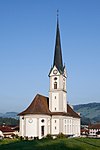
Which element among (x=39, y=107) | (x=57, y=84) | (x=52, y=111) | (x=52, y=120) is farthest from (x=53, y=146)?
(x=57, y=84)

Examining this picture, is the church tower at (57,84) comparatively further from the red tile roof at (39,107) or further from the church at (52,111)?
the red tile roof at (39,107)

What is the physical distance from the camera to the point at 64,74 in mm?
71688

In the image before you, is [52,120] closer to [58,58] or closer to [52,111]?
[52,111]

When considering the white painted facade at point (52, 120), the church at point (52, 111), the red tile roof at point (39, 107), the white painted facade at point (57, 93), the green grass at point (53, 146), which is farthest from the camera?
the white painted facade at point (57, 93)

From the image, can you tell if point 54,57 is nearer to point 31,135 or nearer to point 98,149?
point 31,135

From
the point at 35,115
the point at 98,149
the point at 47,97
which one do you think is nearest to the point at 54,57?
the point at 47,97

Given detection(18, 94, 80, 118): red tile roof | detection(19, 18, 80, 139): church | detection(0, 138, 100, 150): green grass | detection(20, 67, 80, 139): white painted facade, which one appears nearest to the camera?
detection(0, 138, 100, 150): green grass

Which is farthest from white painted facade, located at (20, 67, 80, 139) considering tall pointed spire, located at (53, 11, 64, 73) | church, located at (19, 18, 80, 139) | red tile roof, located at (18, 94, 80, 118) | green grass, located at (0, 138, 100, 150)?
green grass, located at (0, 138, 100, 150)

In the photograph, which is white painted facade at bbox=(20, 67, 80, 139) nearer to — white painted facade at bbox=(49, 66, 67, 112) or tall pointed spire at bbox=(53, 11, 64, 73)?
white painted facade at bbox=(49, 66, 67, 112)

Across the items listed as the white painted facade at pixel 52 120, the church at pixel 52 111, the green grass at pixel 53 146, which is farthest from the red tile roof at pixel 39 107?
the green grass at pixel 53 146

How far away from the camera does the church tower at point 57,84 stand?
68.9 meters

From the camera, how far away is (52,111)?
68.8 metres

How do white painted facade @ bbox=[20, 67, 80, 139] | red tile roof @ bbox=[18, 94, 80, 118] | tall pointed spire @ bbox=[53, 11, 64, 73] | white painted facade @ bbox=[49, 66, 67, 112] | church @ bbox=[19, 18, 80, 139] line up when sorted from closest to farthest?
white painted facade @ bbox=[20, 67, 80, 139], church @ bbox=[19, 18, 80, 139], red tile roof @ bbox=[18, 94, 80, 118], white painted facade @ bbox=[49, 66, 67, 112], tall pointed spire @ bbox=[53, 11, 64, 73]

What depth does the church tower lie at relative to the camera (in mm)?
68875
